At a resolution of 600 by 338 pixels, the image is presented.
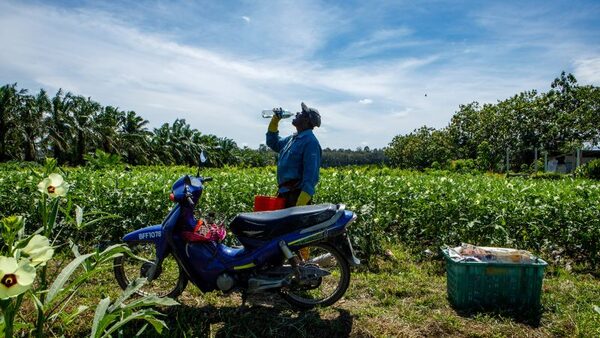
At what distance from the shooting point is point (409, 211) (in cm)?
678

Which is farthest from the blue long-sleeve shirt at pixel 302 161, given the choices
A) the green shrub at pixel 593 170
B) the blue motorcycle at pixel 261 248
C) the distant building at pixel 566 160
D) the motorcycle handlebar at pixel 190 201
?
the distant building at pixel 566 160

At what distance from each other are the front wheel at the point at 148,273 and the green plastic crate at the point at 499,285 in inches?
103

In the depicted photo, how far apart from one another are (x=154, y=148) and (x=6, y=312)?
44.9 metres

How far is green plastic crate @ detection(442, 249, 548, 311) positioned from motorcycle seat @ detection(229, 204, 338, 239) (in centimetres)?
137

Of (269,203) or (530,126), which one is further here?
(530,126)

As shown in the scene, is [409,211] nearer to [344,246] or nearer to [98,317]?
[344,246]

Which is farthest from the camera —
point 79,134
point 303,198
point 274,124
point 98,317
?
point 79,134

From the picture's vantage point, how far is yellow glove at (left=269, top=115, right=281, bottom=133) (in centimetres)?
505

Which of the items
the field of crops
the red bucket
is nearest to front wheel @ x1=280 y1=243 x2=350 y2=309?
the red bucket

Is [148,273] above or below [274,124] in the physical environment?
below

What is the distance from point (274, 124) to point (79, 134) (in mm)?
37315

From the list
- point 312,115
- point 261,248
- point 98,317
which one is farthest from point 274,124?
point 98,317

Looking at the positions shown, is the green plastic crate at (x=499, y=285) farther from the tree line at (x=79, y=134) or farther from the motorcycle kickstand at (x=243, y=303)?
the tree line at (x=79, y=134)

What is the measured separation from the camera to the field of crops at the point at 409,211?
6.13m
